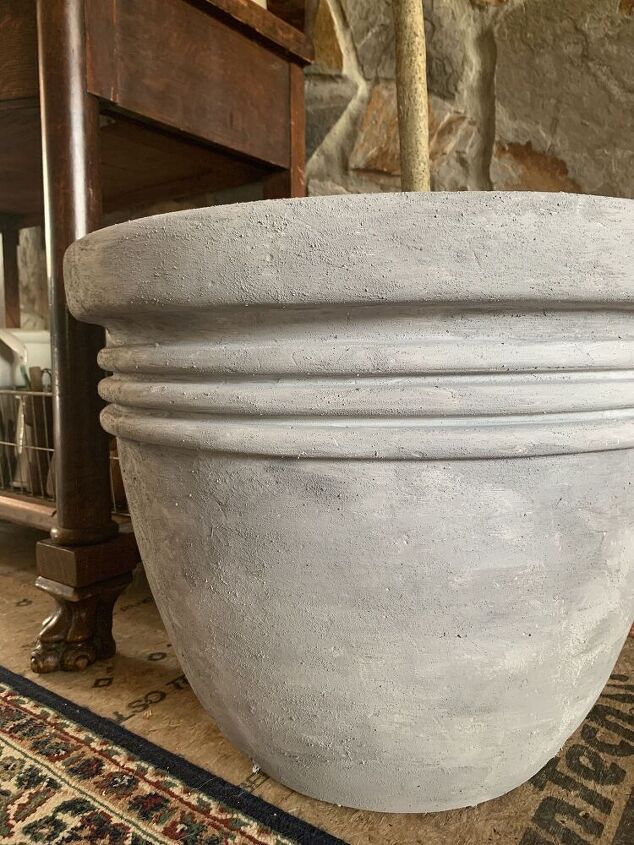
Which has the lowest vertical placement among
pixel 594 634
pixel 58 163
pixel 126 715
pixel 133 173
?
pixel 126 715

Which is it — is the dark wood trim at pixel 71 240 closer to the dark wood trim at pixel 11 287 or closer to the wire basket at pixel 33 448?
the wire basket at pixel 33 448

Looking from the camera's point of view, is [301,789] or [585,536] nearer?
[585,536]

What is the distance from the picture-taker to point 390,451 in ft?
1.39

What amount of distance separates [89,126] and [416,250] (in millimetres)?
593

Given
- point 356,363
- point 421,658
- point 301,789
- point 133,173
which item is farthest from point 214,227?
point 133,173

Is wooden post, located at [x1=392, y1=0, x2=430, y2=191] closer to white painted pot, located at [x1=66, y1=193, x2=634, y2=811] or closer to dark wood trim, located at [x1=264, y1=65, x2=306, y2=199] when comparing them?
dark wood trim, located at [x1=264, y1=65, x2=306, y2=199]

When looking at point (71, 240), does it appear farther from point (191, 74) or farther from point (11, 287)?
point (11, 287)

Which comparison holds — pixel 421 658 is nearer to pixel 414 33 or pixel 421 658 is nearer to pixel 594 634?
pixel 594 634

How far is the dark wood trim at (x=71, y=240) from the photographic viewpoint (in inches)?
31.0

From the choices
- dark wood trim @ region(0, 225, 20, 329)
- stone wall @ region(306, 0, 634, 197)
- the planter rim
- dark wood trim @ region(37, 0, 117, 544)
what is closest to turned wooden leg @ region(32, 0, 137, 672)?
dark wood trim @ region(37, 0, 117, 544)

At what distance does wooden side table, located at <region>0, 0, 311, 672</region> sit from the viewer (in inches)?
31.5

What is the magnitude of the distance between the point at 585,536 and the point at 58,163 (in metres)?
0.71

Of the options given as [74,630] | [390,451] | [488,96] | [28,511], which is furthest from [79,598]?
[488,96]

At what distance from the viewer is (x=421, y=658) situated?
0.47 m
